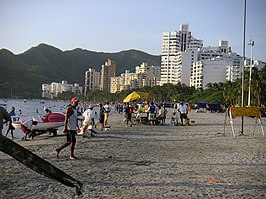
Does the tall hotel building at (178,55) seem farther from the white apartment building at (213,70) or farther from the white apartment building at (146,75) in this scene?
the white apartment building at (146,75)

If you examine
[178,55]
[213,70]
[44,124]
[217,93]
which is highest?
[178,55]

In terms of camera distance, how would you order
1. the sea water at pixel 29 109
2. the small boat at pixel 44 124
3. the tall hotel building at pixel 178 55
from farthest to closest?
the tall hotel building at pixel 178 55, the sea water at pixel 29 109, the small boat at pixel 44 124

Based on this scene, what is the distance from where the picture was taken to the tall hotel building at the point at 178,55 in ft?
459

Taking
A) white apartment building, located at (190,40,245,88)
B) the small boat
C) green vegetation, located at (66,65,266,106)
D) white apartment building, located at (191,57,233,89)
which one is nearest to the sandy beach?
the small boat

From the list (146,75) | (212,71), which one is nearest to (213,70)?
(212,71)

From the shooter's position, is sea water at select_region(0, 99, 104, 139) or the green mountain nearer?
sea water at select_region(0, 99, 104, 139)

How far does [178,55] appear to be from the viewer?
484 feet

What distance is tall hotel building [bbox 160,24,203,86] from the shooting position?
140 m

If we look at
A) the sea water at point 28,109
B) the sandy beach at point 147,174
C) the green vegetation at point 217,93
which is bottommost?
the sea water at point 28,109

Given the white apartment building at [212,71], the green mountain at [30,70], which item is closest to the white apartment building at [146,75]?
the green mountain at [30,70]

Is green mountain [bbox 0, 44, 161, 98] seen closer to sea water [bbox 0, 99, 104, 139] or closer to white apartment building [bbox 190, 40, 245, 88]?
sea water [bbox 0, 99, 104, 139]

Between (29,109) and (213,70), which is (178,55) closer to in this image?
(213,70)

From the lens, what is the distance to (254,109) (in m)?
13.3

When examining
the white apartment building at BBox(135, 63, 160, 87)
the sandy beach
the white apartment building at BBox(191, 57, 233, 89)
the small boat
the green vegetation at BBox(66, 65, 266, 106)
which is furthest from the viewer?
the white apartment building at BBox(135, 63, 160, 87)
